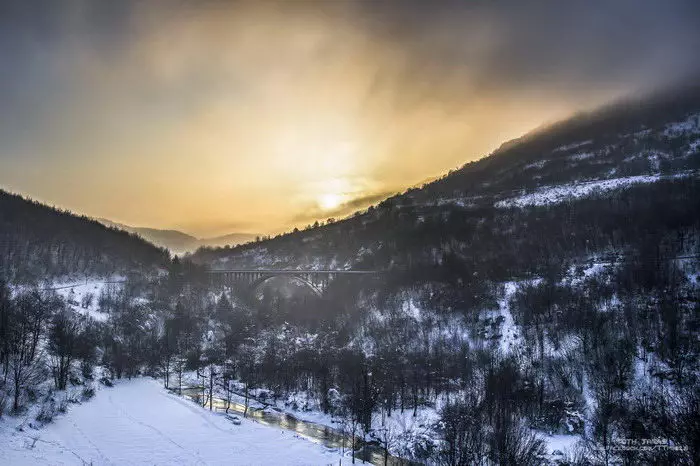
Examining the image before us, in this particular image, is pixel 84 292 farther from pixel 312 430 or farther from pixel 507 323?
pixel 507 323

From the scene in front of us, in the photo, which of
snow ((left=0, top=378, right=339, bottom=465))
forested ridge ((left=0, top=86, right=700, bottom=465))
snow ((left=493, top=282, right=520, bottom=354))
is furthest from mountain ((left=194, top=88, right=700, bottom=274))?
snow ((left=0, top=378, right=339, bottom=465))

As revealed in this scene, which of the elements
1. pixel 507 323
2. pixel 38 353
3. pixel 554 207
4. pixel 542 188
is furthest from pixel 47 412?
pixel 542 188

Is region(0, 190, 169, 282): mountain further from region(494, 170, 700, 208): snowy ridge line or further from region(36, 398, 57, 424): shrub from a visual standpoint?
region(494, 170, 700, 208): snowy ridge line

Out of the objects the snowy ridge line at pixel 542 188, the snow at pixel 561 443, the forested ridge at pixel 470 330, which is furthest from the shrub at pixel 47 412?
the snowy ridge line at pixel 542 188

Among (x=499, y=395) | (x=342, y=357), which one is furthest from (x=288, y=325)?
(x=499, y=395)

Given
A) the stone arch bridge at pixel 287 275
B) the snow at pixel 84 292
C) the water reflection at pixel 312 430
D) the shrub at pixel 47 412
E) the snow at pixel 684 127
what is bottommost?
the water reflection at pixel 312 430

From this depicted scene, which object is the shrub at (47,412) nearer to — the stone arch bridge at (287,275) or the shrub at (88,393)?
the shrub at (88,393)

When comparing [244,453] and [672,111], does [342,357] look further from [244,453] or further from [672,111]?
[672,111]
